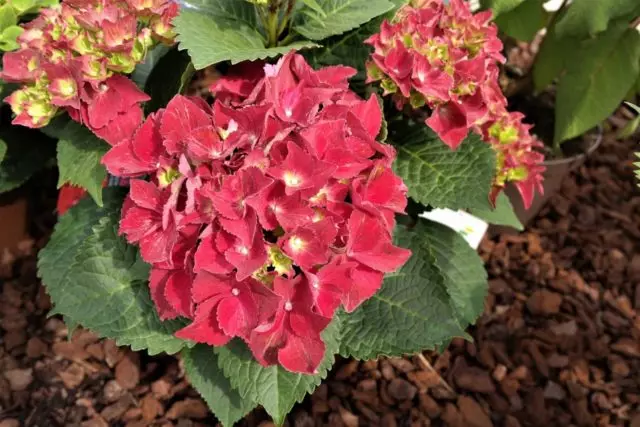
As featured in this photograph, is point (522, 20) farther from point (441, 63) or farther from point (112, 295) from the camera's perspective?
point (112, 295)

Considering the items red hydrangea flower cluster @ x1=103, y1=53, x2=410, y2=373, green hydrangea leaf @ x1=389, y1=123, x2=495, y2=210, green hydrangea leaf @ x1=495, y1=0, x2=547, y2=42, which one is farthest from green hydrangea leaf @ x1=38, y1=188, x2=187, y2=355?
green hydrangea leaf @ x1=495, y1=0, x2=547, y2=42

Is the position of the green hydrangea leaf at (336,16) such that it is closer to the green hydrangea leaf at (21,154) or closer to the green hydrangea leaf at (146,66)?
the green hydrangea leaf at (146,66)

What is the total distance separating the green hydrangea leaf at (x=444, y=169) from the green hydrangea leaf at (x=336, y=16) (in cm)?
26

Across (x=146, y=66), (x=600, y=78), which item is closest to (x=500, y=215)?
(x=600, y=78)

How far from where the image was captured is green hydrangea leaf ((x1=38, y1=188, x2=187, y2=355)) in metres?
1.04

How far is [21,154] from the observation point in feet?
4.38

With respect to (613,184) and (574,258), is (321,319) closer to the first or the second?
(574,258)

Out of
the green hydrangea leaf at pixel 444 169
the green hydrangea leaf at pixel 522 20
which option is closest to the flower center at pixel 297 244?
the green hydrangea leaf at pixel 444 169

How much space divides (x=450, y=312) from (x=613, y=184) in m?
1.20

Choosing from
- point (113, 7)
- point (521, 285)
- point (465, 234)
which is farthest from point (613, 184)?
point (113, 7)

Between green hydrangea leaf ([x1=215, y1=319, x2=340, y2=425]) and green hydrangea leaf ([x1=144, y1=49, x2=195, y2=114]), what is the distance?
0.45 meters

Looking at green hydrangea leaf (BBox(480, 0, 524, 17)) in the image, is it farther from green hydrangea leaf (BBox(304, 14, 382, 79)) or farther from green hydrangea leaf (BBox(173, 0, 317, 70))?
green hydrangea leaf (BBox(173, 0, 317, 70))

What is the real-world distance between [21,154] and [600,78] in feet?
4.19

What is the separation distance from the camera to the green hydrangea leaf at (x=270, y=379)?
99 centimetres
